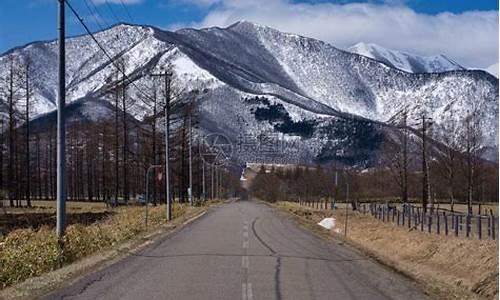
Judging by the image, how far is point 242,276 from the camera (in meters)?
15.5

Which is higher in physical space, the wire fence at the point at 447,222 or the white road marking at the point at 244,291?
the white road marking at the point at 244,291

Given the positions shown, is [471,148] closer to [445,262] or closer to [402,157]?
[402,157]

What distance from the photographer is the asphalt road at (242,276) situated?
1295 cm

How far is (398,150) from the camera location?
8100cm

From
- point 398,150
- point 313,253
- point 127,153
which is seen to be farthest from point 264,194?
point 313,253

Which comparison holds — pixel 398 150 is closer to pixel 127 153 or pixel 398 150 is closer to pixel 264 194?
pixel 127 153

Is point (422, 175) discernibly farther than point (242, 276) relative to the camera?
Yes

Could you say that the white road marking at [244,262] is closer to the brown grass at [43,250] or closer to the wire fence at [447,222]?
the brown grass at [43,250]

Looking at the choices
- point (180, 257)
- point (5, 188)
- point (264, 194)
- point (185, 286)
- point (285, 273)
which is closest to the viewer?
point (185, 286)

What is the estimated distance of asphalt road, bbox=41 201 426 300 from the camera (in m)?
13.0

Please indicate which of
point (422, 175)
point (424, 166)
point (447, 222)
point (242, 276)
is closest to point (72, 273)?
point (242, 276)

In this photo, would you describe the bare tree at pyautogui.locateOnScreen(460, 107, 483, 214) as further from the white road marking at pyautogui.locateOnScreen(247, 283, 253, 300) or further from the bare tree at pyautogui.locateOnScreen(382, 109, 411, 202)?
the white road marking at pyautogui.locateOnScreen(247, 283, 253, 300)

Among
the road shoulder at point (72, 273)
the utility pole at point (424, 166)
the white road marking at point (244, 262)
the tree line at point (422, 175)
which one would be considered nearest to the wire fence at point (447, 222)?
the tree line at point (422, 175)

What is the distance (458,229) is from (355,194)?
187ft
